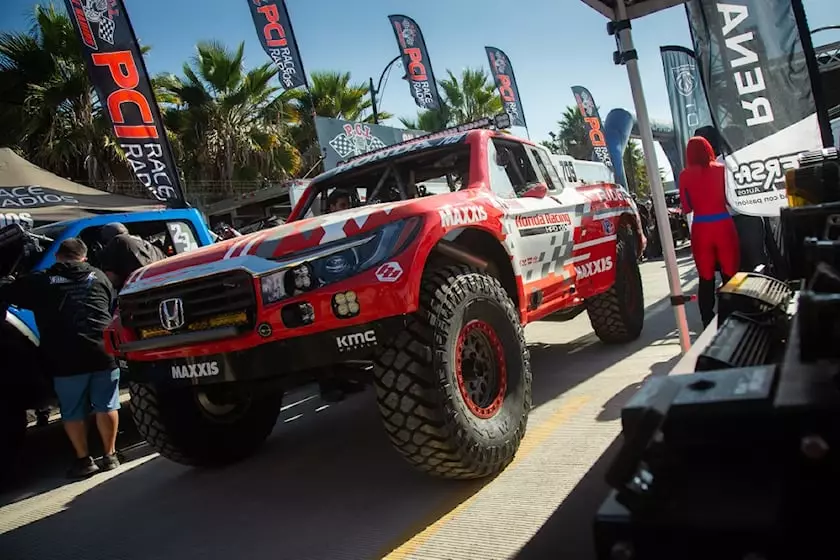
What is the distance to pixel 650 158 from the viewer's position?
4.44 meters

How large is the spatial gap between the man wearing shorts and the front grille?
4.48ft

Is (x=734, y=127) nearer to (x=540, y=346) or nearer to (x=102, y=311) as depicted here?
(x=540, y=346)

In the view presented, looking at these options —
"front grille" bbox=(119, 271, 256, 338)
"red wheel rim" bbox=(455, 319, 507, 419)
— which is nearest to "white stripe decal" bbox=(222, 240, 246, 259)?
"front grille" bbox=(119, 271, 256, 338)

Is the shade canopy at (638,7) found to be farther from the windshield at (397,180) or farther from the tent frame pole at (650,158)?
the windshield at (397,180)

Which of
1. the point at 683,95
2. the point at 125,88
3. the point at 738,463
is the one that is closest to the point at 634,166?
the point at 683,95

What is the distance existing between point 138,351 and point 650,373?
3.46 meters

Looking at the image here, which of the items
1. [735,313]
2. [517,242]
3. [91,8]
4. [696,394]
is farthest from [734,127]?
[91,8]

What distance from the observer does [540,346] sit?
6.25 m

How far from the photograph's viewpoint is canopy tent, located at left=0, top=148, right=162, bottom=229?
6.66 metres

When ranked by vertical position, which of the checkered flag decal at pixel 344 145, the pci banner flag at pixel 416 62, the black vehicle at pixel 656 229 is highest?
the pci banner flag at pixel 416 62

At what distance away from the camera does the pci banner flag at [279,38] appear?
48.7ft

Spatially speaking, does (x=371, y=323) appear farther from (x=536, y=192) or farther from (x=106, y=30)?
(x=106, y=30)

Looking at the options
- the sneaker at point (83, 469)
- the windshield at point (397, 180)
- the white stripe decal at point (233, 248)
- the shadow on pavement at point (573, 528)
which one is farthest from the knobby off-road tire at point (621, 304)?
the sneaker at point (83, 469)

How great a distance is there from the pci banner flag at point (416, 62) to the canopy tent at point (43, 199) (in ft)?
39.0
